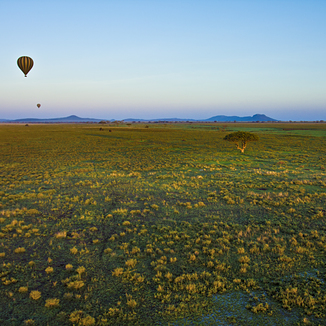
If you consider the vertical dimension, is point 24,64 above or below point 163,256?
above

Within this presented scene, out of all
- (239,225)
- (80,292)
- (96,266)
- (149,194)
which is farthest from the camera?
(149,194)

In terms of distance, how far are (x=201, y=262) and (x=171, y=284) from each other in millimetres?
1794

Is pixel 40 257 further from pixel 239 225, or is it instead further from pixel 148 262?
pixel 239 225

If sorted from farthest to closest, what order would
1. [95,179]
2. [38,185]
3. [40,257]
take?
[95,179] < [38,185] < [40,257]

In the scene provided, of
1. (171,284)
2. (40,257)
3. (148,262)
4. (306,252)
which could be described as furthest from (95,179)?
(306,252)

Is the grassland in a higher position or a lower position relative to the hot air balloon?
lower

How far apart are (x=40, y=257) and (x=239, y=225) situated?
9482mm

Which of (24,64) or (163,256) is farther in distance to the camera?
(24,64)

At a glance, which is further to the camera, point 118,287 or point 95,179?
point 95,179

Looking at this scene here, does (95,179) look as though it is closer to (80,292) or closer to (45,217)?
(45,217)

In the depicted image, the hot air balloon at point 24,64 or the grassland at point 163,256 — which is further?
the hot air balloon at point 24,64

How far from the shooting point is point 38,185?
2111 cm

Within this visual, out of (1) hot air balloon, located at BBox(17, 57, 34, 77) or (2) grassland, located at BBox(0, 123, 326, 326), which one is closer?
(2) grassland, located at BBox(0, 123, 326, 326)

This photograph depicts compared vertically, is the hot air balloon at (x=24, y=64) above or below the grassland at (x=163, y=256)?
above
